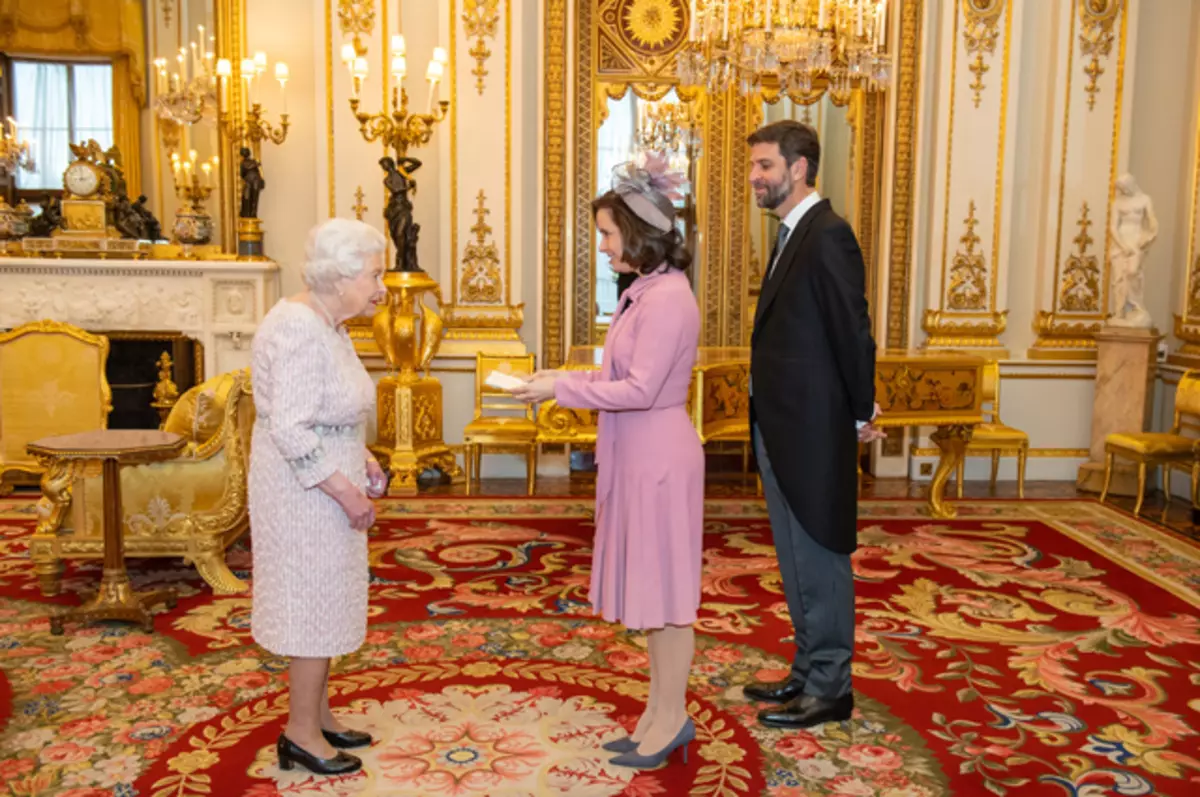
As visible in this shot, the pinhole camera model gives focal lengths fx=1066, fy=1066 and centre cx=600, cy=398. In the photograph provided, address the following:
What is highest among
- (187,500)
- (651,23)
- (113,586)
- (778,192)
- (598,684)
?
(651,23)

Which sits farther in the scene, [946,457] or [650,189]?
[946,457]

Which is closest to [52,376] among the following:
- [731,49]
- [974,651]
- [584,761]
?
[731,49]

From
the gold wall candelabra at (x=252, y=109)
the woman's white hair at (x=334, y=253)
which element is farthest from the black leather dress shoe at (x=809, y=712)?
the gold wall candelabra at (x=252, y=109)

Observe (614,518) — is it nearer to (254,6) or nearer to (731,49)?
(731,49)

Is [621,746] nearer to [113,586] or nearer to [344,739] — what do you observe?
[344,739]

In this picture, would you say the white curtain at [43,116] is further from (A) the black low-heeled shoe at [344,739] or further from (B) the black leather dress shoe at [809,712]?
(B) the black leather dress shoe at [809,712]

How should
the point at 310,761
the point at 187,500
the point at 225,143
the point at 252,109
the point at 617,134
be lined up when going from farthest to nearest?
1. the point at 617,134
2. the point at 225,143
3. the point at 252,109
4. the point at 187,500
5. the point at 310,761

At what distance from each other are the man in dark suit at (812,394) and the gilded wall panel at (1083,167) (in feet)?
16.8

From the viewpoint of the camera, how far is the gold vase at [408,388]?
710cm

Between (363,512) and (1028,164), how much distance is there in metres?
6.70

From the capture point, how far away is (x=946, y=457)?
651 centimetres

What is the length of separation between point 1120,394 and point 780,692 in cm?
502

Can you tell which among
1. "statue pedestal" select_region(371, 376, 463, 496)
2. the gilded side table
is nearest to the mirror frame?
"statue pedestal" select_region(371, 376, 463, 496)

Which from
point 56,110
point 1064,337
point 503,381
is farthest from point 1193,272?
point 56,110
